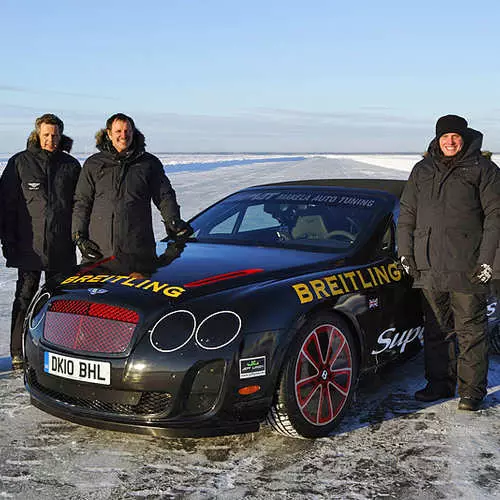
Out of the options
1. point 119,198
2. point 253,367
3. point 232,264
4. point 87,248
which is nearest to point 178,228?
point 119,198

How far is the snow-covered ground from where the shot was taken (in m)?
3.10

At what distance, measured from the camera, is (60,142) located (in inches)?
203

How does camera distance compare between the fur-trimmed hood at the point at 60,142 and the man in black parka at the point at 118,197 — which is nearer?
the man in black parka at the point at 118,197

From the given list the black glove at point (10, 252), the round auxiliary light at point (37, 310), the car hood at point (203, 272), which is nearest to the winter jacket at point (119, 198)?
the car hood at point (203, 272)

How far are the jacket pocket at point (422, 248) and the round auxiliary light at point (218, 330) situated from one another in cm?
142

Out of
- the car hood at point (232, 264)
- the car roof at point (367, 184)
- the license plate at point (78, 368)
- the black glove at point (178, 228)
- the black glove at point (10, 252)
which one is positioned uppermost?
the car roof at point (367, 184)

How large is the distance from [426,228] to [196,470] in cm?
196

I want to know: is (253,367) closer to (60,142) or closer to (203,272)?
(203,272)

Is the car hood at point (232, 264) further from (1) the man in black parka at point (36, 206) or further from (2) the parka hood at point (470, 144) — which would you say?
(1) the man in black parka at point (36, 206)

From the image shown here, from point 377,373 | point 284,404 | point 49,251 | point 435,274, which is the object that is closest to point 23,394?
point 49,251

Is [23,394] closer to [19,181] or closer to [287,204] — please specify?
[19,181]

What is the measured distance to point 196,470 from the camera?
3.33 meters

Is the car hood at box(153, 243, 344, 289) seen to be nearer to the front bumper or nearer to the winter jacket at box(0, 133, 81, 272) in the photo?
the front bumper

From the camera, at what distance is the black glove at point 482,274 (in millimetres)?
4066
